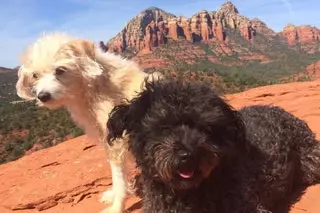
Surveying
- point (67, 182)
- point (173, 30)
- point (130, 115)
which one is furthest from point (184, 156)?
point (173, 30)

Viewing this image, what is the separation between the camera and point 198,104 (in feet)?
10.8

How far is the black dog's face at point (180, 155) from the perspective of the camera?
3049 mm

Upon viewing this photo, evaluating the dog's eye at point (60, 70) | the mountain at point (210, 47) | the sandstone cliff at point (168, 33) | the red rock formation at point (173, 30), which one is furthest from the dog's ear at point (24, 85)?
the red rock formation at point (173, 30)

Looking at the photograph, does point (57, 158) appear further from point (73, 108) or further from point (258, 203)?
point (258, 203)

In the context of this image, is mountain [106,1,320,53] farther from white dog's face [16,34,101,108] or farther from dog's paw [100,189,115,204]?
white dog's face [16,34,101,108]

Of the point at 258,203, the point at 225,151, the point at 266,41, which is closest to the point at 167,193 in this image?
the point at 225,151

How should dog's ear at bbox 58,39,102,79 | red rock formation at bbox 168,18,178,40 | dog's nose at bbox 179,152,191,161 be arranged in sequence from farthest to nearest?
red rock formation at bbox 168,18,178,40 → dog's ear at bbox 58,39,102,79 → dog's nose at bbox 179,152,191,161

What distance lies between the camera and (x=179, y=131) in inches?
125

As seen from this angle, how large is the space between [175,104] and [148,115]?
0.22 meters

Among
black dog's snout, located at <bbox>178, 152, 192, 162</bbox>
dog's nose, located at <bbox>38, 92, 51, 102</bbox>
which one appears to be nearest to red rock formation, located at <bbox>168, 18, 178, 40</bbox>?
dog's nose, located at <bbox>38, 92, 51, 102</bbox>

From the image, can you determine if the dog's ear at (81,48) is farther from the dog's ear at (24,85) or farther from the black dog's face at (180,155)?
the black dog's face at (180,155)

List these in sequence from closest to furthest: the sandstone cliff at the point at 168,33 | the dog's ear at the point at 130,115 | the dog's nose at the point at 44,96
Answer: the dog's ear at the point at 130,115
the dog's nose at the point at 44,96
the sandstone cliff at the point at 168,33

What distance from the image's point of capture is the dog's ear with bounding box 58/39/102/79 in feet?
16.3

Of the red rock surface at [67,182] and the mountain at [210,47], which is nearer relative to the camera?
the red rock surface at [67,182]
